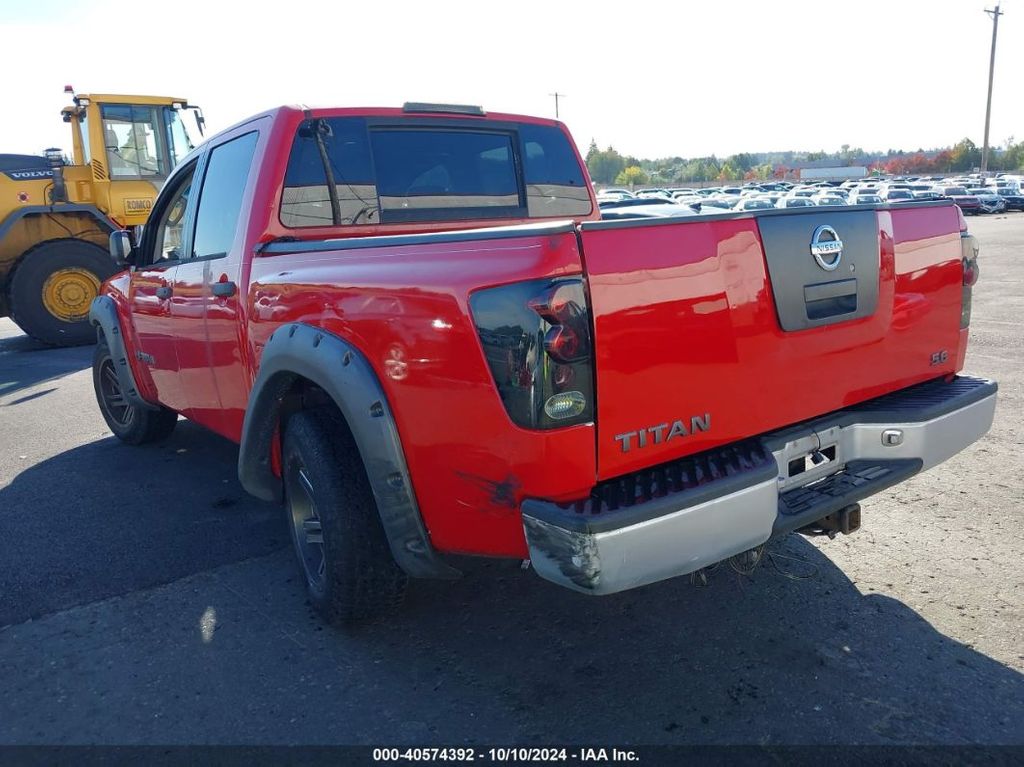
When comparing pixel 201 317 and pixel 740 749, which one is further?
pixel 201 317

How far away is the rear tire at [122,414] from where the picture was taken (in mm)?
5773

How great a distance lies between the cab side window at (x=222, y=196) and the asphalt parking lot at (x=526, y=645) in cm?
149

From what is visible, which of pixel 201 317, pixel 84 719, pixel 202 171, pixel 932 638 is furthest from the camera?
pixel 202 171

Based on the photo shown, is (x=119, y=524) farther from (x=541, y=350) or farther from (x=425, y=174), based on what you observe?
(x=541, y=350)

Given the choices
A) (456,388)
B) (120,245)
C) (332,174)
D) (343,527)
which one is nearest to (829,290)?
(456,388)

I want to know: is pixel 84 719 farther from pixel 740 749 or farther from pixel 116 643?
pixel 740 749

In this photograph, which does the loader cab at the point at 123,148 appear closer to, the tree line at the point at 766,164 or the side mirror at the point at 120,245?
the side mirror at the point at 120,245

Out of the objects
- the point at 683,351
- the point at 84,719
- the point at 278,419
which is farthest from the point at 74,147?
the point at 683,351

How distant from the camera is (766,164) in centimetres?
16500

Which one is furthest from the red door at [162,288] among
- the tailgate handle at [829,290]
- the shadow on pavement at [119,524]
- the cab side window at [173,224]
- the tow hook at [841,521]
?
the tow hook at [841,521]

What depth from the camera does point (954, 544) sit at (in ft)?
12.0

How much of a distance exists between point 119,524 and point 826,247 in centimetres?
379

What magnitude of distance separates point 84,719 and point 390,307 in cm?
171

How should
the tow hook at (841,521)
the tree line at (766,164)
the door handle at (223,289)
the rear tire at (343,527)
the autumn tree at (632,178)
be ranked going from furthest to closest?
the autumn tree at (632,178)
the tree line at (766,164)
the door handle at (223,289)
the rear tire at (343,527)
the tow hook at (841,521)
